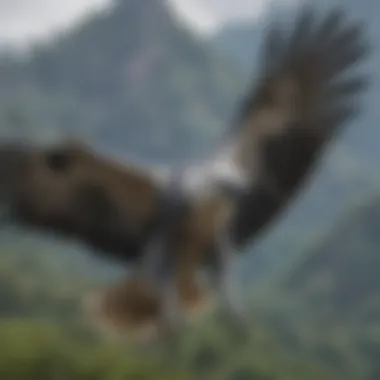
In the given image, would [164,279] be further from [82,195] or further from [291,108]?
[291,108]

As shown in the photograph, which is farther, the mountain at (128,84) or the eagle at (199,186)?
the mountain at (128,84)

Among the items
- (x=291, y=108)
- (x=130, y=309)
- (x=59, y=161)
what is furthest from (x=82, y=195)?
(x=291, y=108)

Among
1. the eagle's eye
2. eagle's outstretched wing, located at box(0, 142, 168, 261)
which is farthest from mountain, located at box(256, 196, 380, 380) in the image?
the eagle's eye

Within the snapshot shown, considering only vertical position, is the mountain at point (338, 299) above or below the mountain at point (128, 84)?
below

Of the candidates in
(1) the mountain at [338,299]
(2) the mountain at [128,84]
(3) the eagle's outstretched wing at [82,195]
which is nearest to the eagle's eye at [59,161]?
(3) the eagle's outstretched wing at [82,195]

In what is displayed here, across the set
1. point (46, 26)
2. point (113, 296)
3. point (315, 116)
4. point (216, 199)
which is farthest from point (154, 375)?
point (46, 26)

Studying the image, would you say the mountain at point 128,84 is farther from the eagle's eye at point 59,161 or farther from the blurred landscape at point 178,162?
the eagle's eye at point 59,161

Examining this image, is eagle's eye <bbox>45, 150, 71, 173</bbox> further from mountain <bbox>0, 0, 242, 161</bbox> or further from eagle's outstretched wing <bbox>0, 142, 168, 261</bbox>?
mountain <bbox>0, 0, 242, 161</bbox>
